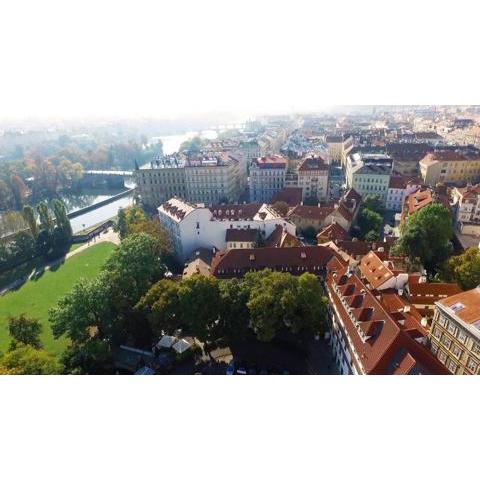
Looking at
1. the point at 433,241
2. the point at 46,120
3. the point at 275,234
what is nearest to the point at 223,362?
the point at 275,234

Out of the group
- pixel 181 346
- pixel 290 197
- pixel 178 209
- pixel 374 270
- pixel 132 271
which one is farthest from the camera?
pixel 290 197

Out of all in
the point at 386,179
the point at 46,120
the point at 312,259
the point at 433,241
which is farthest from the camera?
the point at 46,120

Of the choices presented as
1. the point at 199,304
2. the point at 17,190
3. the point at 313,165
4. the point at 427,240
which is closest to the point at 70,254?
the point at 199,304

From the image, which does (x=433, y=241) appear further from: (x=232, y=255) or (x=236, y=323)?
(x=236, y=323)

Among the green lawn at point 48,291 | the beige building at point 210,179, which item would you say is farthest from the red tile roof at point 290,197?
the green lawn at point 48,291

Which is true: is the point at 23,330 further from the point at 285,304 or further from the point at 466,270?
the point at 466,270

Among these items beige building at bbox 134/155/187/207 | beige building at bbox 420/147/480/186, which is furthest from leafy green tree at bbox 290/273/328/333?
beige building at bbox 420/147/480/186
